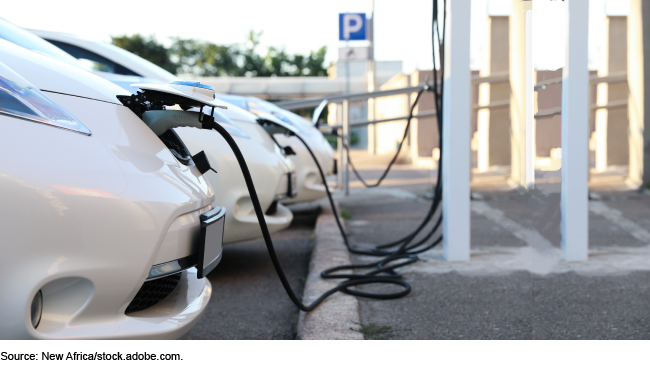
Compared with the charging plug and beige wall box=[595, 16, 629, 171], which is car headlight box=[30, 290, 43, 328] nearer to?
the charging plug

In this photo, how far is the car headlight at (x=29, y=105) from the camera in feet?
4.13

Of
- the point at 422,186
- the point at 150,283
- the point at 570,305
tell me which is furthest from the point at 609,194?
the point at 150,283

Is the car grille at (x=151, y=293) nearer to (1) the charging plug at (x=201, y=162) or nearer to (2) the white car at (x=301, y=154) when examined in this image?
(1) the charging plug at (x=201, y=162)

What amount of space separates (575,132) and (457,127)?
0.69m

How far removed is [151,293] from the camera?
1.51 meters

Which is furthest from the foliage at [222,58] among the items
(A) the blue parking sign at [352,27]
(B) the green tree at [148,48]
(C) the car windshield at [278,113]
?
(C) the car windshield at [278,113]

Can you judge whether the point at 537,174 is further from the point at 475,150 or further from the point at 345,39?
Result: the point at 345,39

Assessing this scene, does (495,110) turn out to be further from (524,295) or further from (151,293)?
(151,293)

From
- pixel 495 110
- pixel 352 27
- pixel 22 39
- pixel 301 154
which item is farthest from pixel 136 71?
pixel 352 27

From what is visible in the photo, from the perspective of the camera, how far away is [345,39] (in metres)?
10.5

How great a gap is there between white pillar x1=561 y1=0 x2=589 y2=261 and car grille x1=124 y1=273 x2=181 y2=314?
2.49 metres

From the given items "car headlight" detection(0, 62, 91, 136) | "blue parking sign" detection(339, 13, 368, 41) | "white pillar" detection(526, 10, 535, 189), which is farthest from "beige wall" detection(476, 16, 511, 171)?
"car headlight" detection(0, 62, 91, 136)

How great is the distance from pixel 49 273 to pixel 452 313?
178cm

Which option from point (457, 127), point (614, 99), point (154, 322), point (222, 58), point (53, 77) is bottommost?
point (154, 322)
